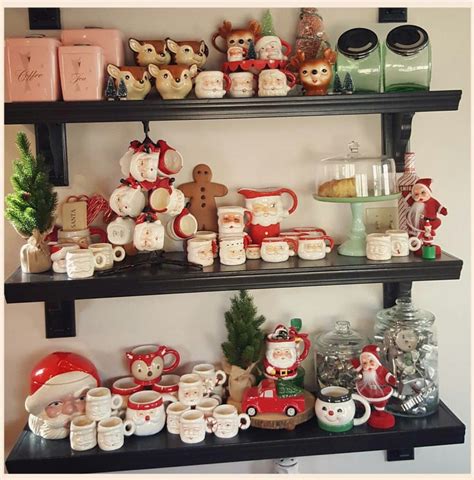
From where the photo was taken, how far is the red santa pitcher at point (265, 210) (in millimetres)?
1613

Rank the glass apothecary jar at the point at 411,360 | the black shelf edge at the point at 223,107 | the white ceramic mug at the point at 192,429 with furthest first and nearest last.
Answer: the glass apothecary jar at the point at 411,360 → the white ceramic mug at the point at 192,429 → the black shelf edge at the point at 223,107

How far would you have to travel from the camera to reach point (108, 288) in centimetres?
147

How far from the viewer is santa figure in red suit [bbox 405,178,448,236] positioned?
160 cm

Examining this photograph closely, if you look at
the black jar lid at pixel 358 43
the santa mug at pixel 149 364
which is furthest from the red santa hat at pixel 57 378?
the black jar lid at pixel 358 43

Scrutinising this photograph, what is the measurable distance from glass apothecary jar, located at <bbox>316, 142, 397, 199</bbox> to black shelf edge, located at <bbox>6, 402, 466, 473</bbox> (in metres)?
0.58

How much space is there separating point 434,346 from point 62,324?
3.22 ft

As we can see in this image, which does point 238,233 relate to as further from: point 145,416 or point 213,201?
point 145,416

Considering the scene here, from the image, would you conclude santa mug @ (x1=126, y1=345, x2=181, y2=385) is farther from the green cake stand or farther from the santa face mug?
the green cake stand

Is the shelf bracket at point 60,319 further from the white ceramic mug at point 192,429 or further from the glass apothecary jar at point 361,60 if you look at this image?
the glass apothecary jar at point 361,60

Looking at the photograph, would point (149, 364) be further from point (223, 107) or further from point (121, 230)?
point (223, 107)

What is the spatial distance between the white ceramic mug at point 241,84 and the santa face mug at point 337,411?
756 mm

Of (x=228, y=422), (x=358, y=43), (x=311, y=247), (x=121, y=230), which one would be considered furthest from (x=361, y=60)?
(x=228, y=422)

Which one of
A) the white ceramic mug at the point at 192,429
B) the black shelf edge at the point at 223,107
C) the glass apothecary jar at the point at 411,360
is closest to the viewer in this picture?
the black shelf edge at the point at 223,107
